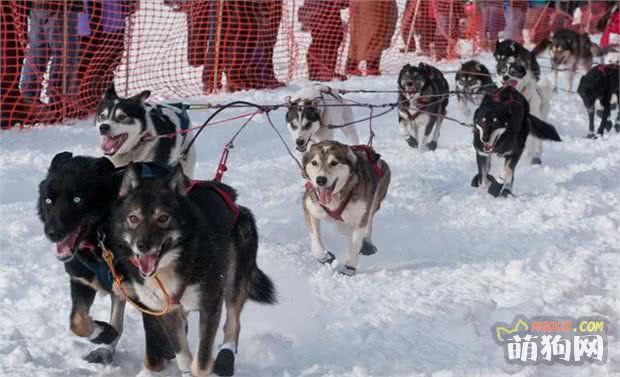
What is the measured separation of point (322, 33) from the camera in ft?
30.2

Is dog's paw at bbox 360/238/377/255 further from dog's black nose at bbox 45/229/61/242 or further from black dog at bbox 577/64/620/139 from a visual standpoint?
black dog at bbox 577/64/620/139

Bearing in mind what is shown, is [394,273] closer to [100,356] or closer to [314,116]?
[100,356]

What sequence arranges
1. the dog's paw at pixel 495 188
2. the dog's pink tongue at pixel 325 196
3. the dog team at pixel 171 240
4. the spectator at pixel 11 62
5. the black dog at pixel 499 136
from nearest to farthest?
the dog team at pixel 171 240 → the dog's pink tongue at pixel 325 196 → the dog's paw at pixel 495 188 → the black dog at pixel 499 136 → the spectator at pixel 11 62

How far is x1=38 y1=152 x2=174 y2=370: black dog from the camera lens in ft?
8.06

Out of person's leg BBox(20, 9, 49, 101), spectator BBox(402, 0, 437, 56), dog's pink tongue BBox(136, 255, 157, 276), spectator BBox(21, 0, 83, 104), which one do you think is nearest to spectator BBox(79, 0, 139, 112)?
spectator BBox(21, 0, 83, 104)

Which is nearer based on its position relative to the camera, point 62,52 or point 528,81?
point 62,52

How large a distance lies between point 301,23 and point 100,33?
3.10 metres

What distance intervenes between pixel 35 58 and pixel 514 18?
9408 millimetres

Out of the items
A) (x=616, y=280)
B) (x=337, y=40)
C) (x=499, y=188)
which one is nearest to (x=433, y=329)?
(x=616, y=280)

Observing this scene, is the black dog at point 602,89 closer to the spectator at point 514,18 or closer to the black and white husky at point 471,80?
the black and white husky at point 471,80

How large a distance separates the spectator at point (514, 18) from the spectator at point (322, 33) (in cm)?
504

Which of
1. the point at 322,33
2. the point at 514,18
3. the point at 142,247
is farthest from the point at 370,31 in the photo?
the point at 142,247

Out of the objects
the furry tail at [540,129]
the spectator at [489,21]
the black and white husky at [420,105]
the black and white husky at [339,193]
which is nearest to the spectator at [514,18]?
the spectator at [489,21]

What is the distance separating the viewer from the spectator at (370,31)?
9.86 metres
